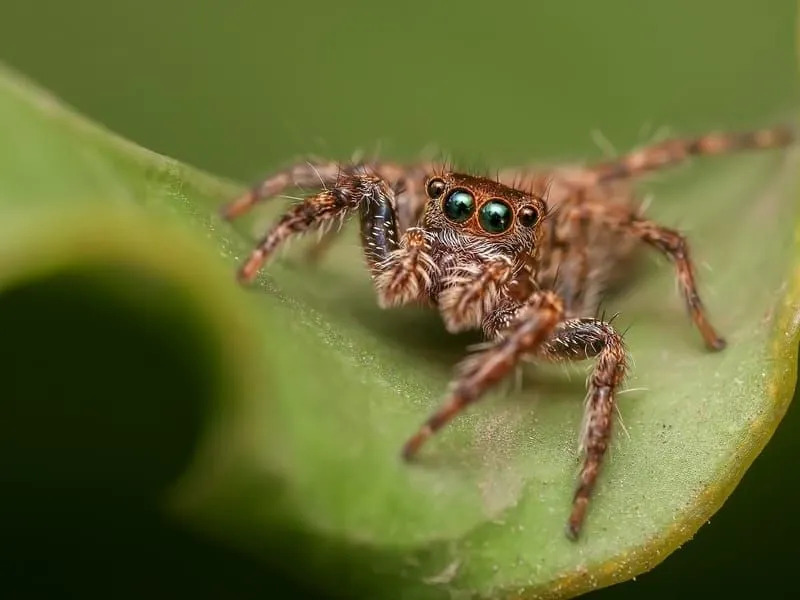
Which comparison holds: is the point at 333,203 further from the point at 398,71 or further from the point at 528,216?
the point at 398,71

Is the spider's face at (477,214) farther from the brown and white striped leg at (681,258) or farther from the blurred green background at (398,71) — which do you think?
the blurred green background at (398,71)

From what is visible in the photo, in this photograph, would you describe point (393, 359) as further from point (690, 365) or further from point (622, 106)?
point (622, 106)

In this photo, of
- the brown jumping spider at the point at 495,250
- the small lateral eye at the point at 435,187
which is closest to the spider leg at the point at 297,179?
the brown jumping spider at the point at 495,250

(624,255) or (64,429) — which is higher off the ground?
(624,255)

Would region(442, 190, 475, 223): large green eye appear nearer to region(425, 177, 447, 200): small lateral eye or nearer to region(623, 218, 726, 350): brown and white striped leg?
region(425, 177, 447, 200): small lateral eye

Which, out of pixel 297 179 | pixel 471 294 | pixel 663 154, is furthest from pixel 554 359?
pixel 663 154

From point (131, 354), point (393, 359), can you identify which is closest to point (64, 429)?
point (131, 354)
